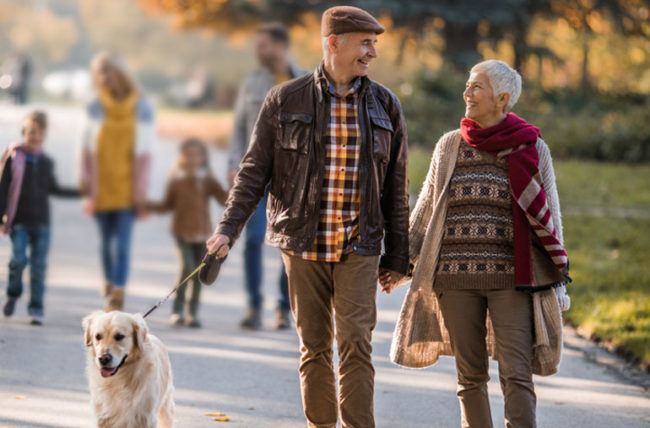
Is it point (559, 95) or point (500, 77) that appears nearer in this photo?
point (500, 77)

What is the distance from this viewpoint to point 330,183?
4664mm

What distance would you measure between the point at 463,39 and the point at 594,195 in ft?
39.2

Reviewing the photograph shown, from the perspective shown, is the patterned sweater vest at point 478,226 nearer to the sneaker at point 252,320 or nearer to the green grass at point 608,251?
the green grass at point 608,251

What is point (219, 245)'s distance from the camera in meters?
4.67

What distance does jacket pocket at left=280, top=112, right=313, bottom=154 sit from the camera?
15.3 ft

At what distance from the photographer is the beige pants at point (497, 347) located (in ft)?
14.9

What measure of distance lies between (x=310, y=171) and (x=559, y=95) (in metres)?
23.1

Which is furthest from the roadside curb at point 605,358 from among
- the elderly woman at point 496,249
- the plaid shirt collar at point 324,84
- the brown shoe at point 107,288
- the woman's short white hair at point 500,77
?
the brown shoe at point 107,288

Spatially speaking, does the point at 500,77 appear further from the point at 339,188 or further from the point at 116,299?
the point at 116,299

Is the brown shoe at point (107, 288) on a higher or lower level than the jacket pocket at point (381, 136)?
lower

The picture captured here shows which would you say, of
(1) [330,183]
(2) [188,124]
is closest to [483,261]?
(1) [330,183]

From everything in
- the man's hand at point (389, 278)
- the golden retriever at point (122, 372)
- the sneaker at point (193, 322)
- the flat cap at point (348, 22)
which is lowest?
the sneaker at point (193, 322)

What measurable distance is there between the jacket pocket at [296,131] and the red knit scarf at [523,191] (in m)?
0.72

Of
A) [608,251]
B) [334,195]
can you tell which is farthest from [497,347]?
[608,251]
